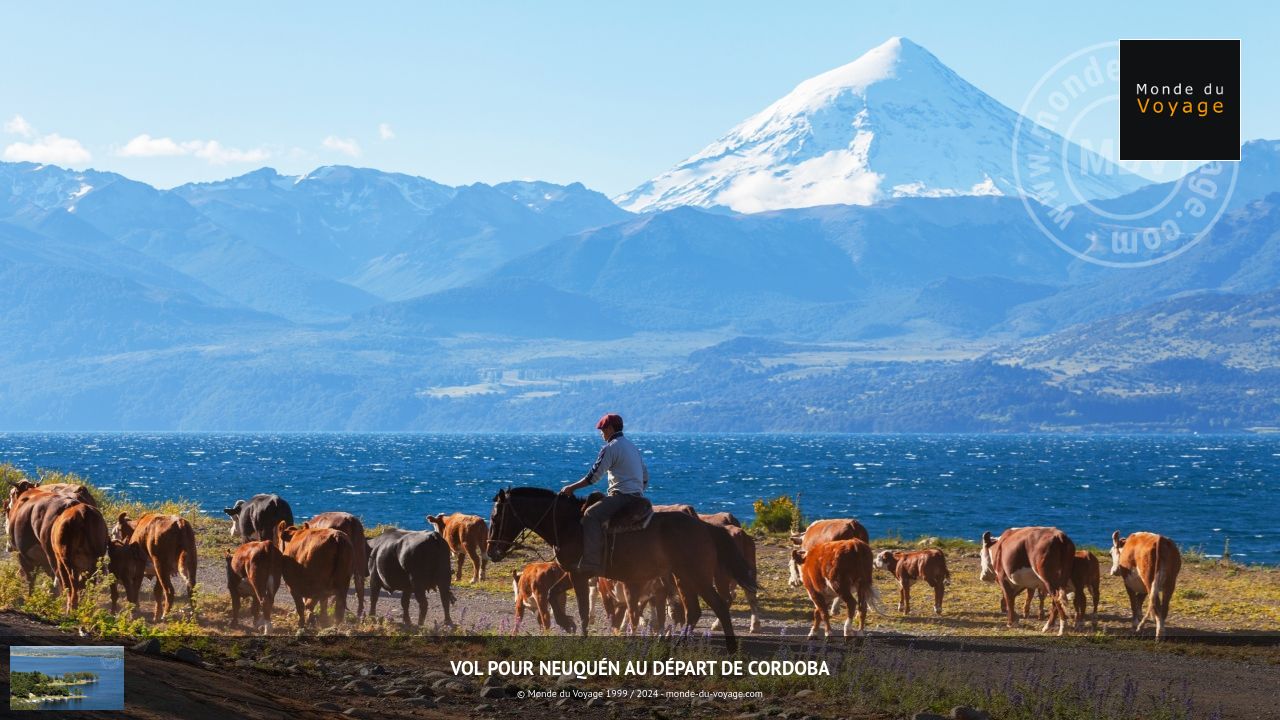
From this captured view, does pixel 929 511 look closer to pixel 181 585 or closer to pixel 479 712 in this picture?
pixel 181 585

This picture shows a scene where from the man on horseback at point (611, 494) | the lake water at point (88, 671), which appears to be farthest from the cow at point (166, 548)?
the lake water at point (88, 671)

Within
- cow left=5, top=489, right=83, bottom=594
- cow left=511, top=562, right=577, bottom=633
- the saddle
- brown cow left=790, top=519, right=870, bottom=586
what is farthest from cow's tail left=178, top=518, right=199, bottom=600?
brown cow left=790, top=519, right=870, bottom=586

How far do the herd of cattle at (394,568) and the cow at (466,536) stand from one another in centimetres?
621

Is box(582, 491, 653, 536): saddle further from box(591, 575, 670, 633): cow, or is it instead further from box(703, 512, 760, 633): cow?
box(703, 512, 760, 633): cow

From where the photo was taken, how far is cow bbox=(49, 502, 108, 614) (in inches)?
815

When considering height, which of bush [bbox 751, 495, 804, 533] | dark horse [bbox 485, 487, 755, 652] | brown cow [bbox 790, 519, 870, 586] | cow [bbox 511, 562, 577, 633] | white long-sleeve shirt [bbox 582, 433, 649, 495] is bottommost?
bush [bbox 751, 495, 804, 533]

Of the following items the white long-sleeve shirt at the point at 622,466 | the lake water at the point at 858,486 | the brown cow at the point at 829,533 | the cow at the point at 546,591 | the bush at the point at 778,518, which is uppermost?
the white long-sleeve shirt at the point at 622,466

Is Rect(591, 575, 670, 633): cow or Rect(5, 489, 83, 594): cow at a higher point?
Rect(5, 489, 83, 594): cow

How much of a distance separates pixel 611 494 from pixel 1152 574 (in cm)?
877

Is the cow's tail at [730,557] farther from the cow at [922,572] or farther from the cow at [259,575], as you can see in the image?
the cow at [922,572]

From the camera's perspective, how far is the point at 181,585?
86.9 ft

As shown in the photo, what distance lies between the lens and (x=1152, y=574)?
22.7m

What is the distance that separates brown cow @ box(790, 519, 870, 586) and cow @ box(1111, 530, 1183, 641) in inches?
175

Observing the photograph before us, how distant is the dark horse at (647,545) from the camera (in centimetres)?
1912
